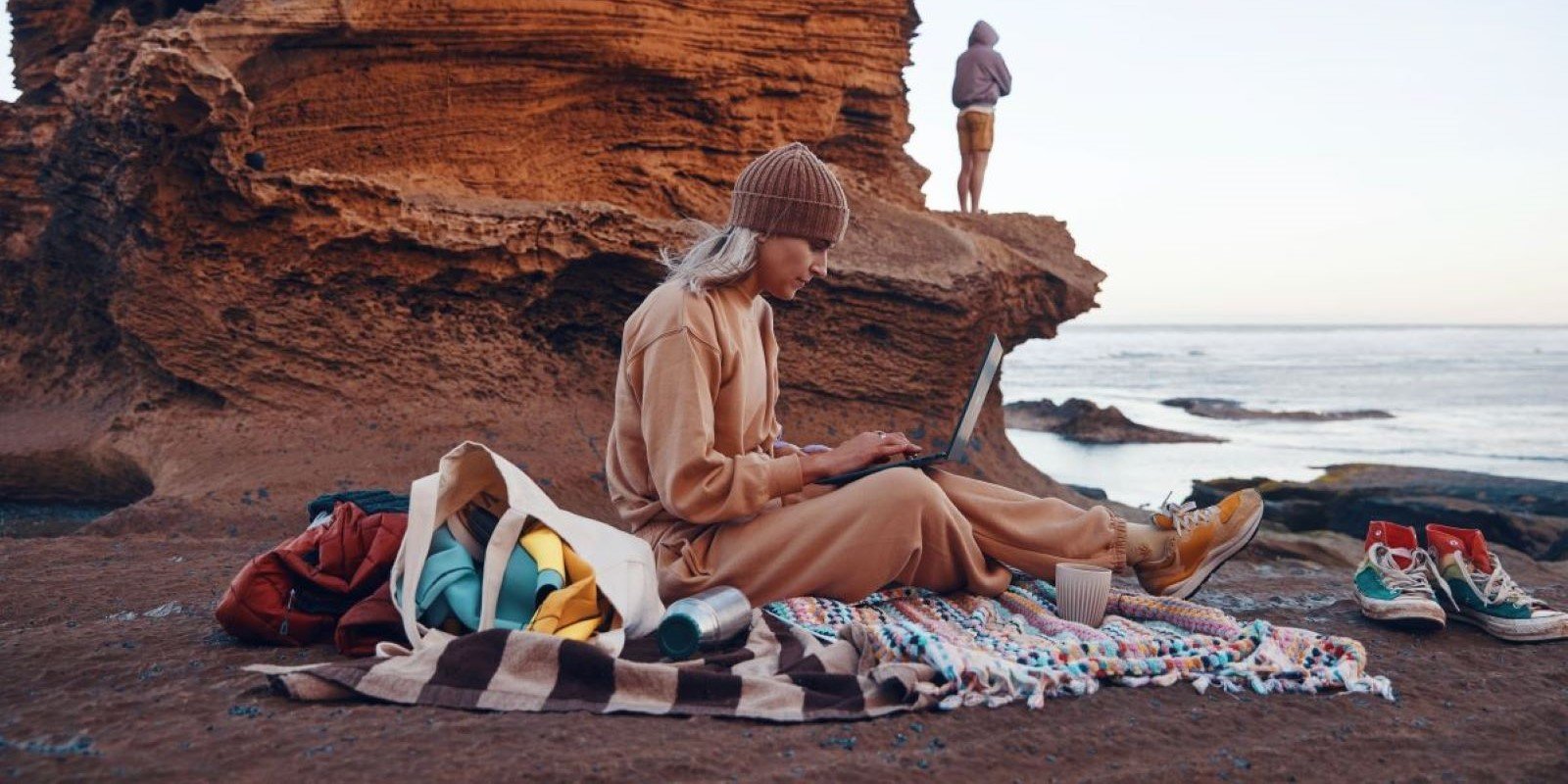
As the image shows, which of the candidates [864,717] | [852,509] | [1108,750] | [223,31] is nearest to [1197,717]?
[1108,750]

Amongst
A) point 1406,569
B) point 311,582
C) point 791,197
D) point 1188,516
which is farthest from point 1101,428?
point 311,582

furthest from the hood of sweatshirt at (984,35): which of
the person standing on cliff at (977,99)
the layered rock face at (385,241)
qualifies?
the layered rock face at (385,241)

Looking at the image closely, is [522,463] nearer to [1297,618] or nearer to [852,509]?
[852,509]

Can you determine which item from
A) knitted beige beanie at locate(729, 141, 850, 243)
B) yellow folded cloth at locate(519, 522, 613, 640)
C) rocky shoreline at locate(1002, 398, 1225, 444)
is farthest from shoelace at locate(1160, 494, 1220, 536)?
rocky shoreline at locate(1002, 398, 1225, 444)

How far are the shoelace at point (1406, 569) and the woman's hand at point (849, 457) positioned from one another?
5.83 feet

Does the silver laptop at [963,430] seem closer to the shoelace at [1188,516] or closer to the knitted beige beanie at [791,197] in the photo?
the knitted beige beanie at [791,197]

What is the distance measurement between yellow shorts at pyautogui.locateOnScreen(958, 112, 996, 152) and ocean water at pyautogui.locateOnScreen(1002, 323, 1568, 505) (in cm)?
359

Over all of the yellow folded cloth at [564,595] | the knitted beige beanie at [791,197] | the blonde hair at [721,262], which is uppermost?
the knitted beige beanie at [791,197]

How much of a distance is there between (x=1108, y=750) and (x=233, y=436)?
19.3 feet

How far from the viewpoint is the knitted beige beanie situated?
351cm

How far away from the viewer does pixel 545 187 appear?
772cm

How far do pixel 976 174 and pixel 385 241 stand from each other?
5.19m

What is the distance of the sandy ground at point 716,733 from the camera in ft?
7.67

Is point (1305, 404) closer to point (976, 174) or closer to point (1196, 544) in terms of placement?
point (976, 174)
